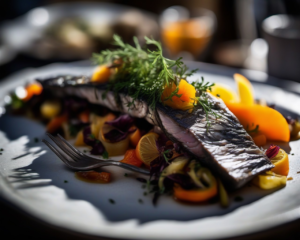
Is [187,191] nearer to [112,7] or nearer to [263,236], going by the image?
[263,236]

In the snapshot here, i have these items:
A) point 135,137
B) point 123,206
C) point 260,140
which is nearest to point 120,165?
point 123,206

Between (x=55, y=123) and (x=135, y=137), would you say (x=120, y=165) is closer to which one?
(x=135, y=137)

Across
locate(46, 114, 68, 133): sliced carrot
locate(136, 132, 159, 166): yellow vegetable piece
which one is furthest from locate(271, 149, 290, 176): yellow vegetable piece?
locate(46, 114, 68, 133): sliced carrot

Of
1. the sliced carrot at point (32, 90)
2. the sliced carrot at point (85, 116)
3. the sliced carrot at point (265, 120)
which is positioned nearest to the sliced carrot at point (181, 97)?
the sliced carrot at point (265, 120)

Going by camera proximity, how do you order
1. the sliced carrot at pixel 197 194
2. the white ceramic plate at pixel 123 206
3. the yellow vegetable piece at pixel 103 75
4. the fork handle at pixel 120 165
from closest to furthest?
the white ceramic plate at pixel 123 206
the sliced carrot at pixel 197 194
the fork handle at pixel 120 165
the yellow vegetable piece at pixel 103 75

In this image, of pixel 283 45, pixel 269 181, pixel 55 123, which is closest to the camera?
pixel 269 181

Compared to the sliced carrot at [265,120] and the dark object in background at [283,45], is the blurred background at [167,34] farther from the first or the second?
the sliced carrot at [265,120]
